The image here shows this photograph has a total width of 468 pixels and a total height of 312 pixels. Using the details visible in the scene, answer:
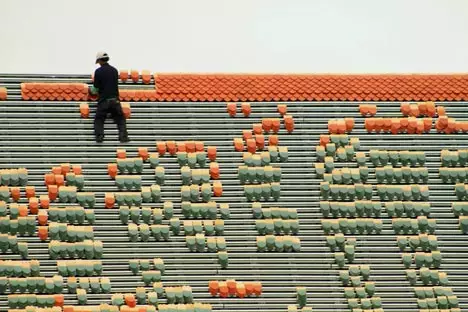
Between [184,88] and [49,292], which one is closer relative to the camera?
[49,292]

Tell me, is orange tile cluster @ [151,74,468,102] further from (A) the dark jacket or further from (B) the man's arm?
(B) the man's arm

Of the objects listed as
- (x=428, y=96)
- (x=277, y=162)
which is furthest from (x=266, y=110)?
(x=428, y=96)

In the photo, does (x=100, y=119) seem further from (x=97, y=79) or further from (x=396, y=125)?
(x=396, y=125)

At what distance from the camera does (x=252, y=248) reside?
123 feet

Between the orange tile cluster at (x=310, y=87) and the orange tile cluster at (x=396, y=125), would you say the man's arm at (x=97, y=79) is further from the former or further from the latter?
the orange tile cluster at (x=396, y=125)

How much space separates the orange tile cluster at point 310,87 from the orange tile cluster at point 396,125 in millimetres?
627

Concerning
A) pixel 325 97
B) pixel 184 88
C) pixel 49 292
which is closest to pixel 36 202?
pixel 49 292

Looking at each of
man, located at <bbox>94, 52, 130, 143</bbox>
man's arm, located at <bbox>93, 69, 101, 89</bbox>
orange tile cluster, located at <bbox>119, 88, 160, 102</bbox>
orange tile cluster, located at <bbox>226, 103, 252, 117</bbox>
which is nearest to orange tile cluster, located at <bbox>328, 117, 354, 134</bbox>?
orange tile cluster, located at <bbox>226, 103, 252, 117</bbox>

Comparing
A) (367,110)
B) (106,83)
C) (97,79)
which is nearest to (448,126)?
(367,110)

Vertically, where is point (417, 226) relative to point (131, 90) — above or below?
below

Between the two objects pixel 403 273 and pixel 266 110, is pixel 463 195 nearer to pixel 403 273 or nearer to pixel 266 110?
pixel 403 273

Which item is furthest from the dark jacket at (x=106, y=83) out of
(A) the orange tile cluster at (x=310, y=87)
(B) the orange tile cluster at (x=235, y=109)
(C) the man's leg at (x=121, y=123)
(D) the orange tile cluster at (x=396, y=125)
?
(D) the orange tile cluster at (x=396, y=125)

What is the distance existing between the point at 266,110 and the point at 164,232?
4069 millimetres

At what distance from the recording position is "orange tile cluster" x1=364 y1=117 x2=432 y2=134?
3938 centimetres
